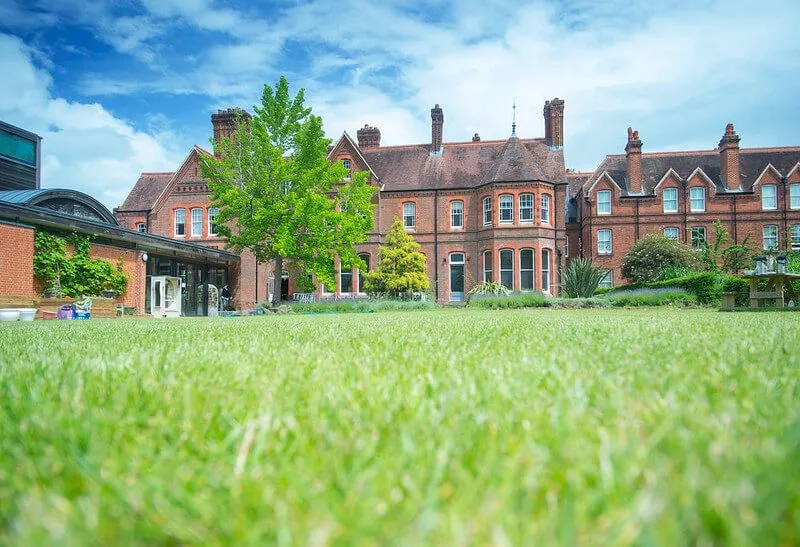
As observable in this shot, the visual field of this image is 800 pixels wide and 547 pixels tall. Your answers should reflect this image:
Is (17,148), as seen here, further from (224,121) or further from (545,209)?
(545,209)

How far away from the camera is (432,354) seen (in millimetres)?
3377

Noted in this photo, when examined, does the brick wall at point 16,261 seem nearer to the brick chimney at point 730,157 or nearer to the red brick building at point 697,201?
the red brick building at point 697,201

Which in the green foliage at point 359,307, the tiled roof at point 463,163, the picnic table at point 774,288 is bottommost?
the green foliage at point 359,307

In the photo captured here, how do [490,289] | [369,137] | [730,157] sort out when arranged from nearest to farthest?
[490,289], [730,157], [369,137]

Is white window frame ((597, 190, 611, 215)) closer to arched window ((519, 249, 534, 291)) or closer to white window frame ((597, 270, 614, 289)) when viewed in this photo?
white window frame ((597, 270, 614, 289))

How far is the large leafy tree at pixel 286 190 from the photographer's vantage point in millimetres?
25156

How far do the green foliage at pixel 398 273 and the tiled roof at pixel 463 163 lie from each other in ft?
20.6

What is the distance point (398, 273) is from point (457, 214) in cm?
715

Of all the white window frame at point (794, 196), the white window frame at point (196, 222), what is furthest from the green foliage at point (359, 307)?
the white window frame at point (794, 196)

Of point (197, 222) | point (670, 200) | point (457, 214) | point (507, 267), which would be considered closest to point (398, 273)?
point (507, 267)

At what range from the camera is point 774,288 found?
15930mm

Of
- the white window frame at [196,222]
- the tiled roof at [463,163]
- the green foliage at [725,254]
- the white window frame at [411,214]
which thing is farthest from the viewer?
the white window frame at [411,214]

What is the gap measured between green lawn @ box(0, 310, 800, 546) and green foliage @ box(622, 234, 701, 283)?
102 feet

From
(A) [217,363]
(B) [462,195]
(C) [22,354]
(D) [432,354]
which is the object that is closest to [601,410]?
(D) [432,354]
